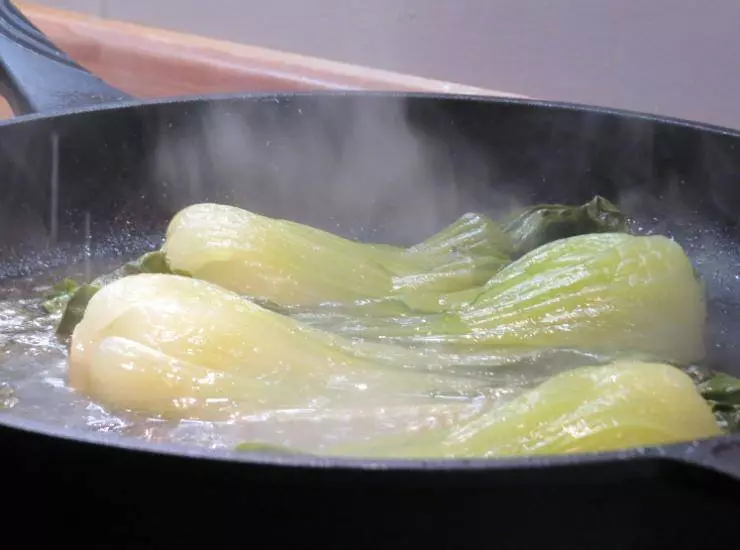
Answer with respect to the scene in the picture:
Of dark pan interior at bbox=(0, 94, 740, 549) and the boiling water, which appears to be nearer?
the boiling water

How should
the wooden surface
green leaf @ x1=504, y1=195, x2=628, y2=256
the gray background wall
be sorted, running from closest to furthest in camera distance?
green leaf @ x1=504, y1=195, x2=628, y2=256 < the gray background wall < the wooden surface

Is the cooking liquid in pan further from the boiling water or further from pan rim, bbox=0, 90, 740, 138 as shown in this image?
pan rim, bbox=0, 90, 740, 138

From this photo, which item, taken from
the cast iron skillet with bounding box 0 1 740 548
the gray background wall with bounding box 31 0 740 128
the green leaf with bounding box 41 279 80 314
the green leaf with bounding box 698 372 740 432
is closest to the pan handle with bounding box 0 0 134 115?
the cast iron skillet with bounding box 0 1 740 548

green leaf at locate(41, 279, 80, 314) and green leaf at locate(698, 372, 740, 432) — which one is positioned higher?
green leaf at locate(41, 279, 80, 314)

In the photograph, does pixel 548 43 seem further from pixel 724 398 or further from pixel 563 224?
pixel 724 398

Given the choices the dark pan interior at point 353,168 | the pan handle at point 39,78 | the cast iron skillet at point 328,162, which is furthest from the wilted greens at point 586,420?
the pan handle at point 39,78

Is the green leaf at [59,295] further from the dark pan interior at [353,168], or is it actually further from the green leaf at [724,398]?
the green leaf at [724,398]
